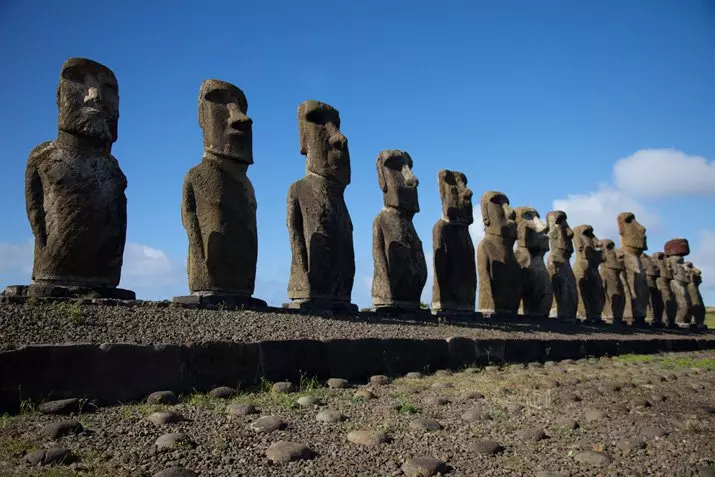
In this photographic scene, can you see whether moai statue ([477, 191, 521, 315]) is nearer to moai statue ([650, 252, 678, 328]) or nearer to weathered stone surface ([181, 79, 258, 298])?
weathered stone surface ([181, 79, 258, 298])

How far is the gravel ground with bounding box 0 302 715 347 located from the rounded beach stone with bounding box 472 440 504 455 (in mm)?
2412

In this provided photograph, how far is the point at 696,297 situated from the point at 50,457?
23.0 metres

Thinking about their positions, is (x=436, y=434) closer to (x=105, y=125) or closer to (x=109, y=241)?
(x=109, y=241)

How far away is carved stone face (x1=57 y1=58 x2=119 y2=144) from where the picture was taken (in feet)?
22.7

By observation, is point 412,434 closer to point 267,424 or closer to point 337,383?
point 267,424

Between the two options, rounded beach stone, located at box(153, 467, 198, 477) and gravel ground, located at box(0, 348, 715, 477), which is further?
gravel ground, located at box(0, 348, 715, 477)

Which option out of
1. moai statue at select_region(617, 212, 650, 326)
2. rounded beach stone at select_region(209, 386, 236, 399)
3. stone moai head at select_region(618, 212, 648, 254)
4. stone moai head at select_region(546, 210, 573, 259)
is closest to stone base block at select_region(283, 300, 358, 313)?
rounded beach stone at select_region(209, 386, 236, 399)

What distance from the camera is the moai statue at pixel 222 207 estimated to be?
7.70m

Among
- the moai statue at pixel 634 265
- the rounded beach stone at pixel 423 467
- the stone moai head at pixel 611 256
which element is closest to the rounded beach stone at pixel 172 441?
the rounded beach stone at pixel 423 467

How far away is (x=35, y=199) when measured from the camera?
A: 679 cm

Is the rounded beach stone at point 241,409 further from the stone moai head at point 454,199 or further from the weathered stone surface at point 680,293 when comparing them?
the weathered stone surface at point 680,293

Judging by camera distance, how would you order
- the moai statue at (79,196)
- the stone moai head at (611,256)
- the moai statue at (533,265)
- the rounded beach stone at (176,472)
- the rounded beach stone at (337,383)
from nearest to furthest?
the rounded beach stone at (176,472), the rounded beach stone at (337,383), the moai statue at (79,196), the moai statue at (533,265), the stone moai head at (611,256)

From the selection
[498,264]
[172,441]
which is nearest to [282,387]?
[172,441]

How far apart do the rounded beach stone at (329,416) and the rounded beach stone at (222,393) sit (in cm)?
87
